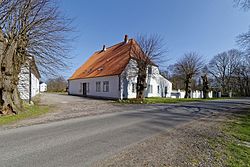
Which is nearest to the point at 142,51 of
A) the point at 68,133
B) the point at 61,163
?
the point at 68,133

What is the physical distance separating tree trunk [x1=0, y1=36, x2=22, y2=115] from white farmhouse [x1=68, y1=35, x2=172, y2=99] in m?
13.2

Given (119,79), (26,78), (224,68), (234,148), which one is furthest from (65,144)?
(224,68)

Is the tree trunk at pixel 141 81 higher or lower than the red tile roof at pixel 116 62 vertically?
lower

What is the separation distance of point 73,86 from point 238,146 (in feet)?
105

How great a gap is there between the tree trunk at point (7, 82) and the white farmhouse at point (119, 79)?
1324 centimetres

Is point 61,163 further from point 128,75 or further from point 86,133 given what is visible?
point 128,75

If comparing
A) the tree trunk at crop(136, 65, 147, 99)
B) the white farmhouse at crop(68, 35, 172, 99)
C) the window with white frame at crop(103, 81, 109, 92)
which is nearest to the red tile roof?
the white farmhouse at crop(68, 35, 172, 99)

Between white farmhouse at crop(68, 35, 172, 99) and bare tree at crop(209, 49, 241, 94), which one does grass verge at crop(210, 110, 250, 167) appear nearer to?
white farmhouse at crop(68, 35, 172, 99)

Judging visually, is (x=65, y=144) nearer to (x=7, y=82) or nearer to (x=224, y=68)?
(x=7, y=82)

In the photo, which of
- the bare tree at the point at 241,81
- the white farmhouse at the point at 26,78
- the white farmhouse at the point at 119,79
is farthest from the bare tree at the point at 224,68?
the white farmhouse at the point at 26,78

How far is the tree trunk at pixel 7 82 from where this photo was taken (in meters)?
11.2

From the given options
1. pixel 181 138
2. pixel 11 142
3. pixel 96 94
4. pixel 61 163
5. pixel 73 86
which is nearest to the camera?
pixel 61 163

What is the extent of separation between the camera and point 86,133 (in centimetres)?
681

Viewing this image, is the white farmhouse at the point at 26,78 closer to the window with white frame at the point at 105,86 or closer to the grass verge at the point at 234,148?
the window with white frame at the point at 105,86
